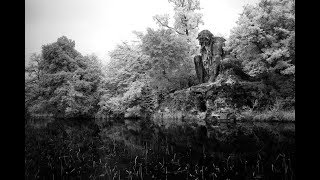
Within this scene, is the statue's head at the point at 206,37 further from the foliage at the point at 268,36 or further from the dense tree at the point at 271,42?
the foliage at the point at 268,36

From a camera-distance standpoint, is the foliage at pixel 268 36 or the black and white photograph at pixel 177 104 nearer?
the black and white photograph at pixel 177 104

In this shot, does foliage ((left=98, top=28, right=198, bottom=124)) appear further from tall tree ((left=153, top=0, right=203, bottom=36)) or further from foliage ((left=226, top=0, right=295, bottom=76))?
foliage ((left=226, top=0, right=295, bottom=76))

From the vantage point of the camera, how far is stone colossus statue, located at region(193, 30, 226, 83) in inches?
1095

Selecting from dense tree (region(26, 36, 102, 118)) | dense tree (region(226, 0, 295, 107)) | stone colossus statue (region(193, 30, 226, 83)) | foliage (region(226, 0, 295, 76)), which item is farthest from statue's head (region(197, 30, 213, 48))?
dense tree (region(26, 36, 102, 118))

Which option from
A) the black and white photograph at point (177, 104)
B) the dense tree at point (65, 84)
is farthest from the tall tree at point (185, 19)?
the dense tree at point (65, 84)

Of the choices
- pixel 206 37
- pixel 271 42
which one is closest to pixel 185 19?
pixel 206 37

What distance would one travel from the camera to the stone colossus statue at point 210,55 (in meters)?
27.8

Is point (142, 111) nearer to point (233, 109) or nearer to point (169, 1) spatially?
point (233, 109)

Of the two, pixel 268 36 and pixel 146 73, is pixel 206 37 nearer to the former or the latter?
pixel 146 73

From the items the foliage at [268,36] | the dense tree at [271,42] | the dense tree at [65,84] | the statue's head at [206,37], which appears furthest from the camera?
the dense tree at [65,84]

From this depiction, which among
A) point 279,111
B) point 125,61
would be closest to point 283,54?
point 279,111

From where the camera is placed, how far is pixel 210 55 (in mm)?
28484

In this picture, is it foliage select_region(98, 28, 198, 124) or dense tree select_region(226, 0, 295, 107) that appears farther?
foliage select_region(98, 28, 198, 124)

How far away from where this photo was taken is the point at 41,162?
8.77m
